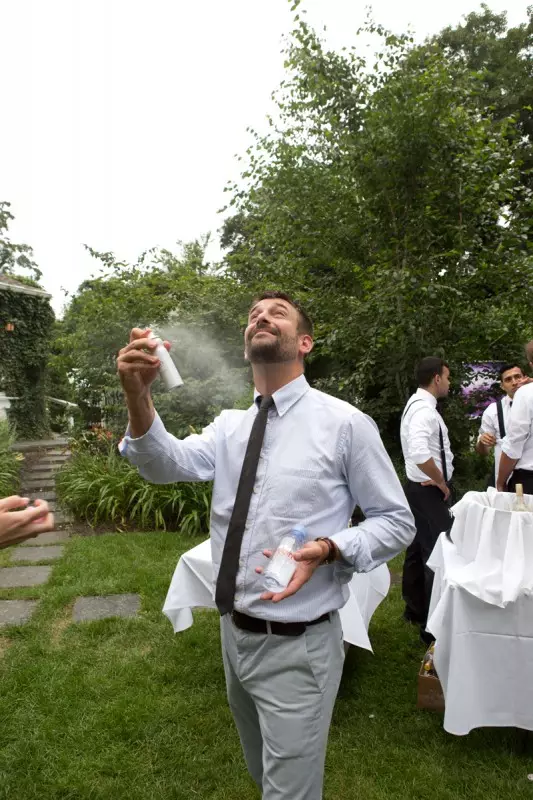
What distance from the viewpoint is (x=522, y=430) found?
418 centimetres

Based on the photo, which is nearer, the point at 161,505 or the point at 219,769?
the point at 219,769

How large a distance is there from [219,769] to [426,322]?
5487mm

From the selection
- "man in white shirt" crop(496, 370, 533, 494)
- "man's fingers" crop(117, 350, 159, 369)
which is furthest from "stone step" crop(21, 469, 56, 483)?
"man's fingers" crop(117, 350, 159, 369)

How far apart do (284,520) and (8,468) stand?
8734 mm

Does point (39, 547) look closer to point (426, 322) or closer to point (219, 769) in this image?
point (219, 769)

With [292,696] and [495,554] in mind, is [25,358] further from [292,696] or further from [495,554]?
[292,696]

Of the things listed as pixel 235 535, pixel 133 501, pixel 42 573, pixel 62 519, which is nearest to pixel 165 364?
pixel 235 535

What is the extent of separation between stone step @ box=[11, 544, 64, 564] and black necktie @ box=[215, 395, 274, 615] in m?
5.00

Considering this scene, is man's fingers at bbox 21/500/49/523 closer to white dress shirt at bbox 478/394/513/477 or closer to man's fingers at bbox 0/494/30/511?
man's fingers at bbox 0/494/30/511

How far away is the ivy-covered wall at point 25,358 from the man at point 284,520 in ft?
44.9

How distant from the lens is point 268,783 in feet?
6.11

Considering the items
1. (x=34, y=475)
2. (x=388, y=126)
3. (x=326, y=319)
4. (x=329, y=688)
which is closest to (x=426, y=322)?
(x=326, y=319)

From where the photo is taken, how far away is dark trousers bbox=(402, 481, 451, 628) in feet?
14.6

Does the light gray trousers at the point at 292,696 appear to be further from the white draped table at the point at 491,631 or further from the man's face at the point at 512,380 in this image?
the man's face at the point at 512,380
